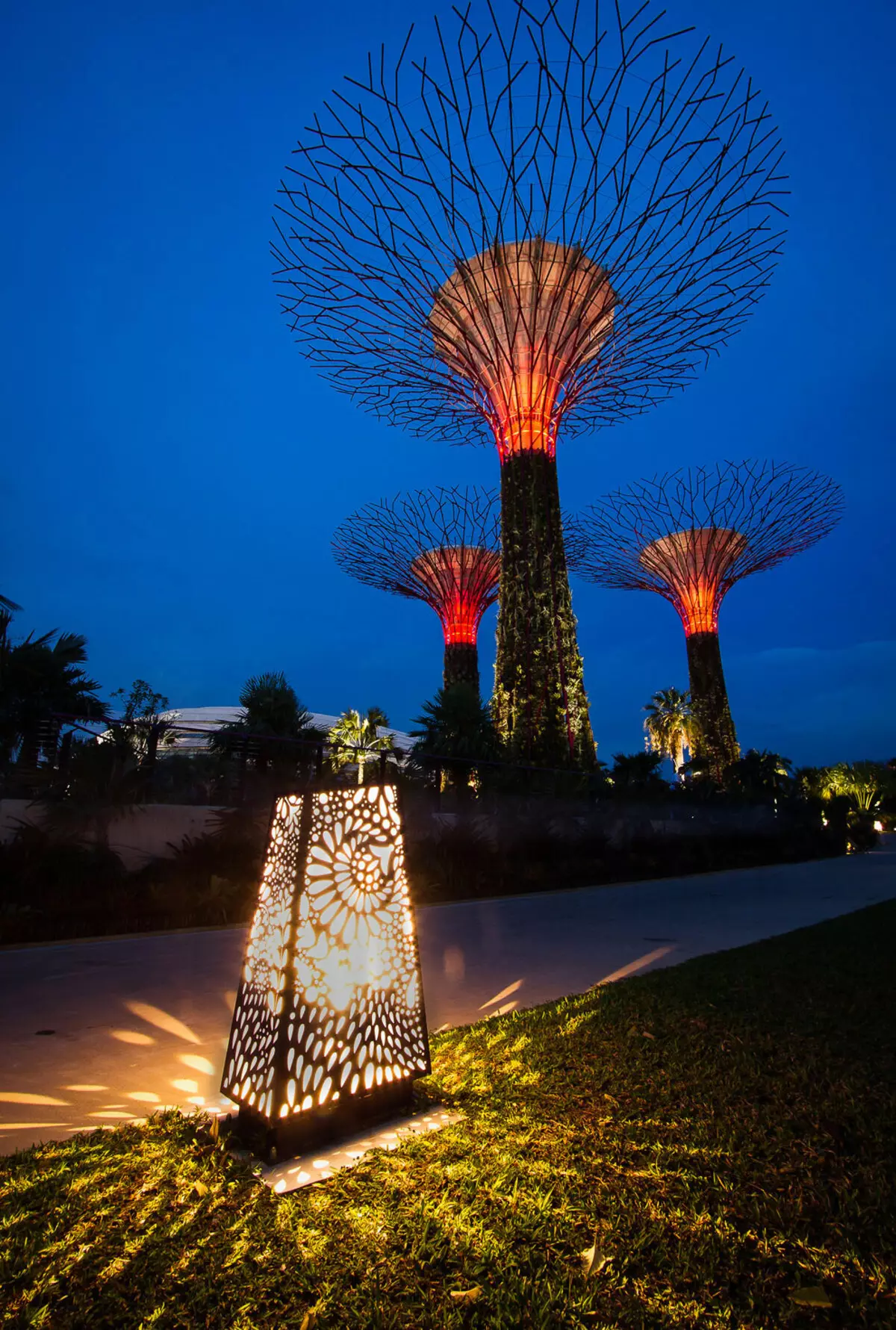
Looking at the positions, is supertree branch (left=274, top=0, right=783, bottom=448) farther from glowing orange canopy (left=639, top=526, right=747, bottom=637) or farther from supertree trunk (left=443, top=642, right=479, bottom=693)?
glowing orange canopy (left=639, top=526, right=747, bottom=637)

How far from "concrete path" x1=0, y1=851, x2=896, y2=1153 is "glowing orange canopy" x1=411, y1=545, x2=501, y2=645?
16.0m

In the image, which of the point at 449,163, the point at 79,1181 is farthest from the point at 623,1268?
the point at 449,163

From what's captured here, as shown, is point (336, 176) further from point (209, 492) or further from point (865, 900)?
point (209, 492)

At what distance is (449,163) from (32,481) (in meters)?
185

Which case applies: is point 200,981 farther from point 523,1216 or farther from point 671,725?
point 671,725

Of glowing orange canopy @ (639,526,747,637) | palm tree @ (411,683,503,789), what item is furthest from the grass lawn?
glowing orange canopy @ (639,526,747,637)

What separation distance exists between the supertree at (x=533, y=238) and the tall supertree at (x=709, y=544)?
35.3 feet

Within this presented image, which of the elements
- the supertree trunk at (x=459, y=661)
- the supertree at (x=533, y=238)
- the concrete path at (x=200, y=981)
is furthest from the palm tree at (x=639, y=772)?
the supertree trunk at (x=459, y=661)

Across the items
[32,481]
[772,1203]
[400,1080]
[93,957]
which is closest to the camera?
[772,1203]

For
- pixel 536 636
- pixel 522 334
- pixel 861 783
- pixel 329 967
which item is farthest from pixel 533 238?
pixel 861 783

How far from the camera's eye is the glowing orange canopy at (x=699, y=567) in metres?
25.8

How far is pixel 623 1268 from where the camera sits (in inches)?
68.2

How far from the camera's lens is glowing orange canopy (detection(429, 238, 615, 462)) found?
46.5 ft

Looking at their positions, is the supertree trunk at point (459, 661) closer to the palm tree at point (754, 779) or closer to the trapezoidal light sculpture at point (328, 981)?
the palm tree at point (754, 779)
